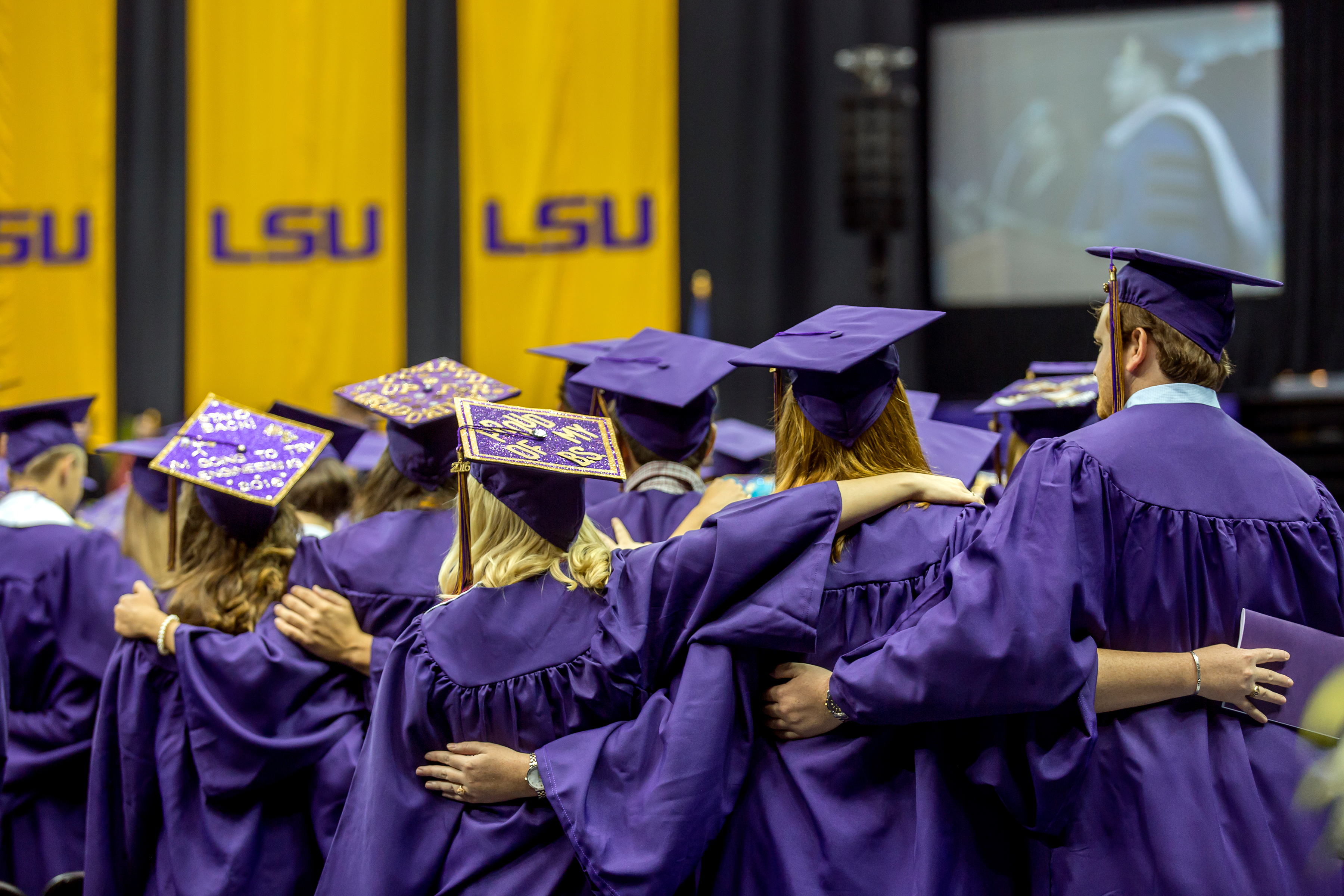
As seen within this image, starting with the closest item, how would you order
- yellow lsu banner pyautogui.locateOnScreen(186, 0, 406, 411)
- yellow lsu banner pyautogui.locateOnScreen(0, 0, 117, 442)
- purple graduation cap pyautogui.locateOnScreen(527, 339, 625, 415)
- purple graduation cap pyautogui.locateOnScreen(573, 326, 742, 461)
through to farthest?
purple graduation cap pyautogui.locateOnScreen(573, 326, 742, 461)
purple graduation cap pyautogui.locateOnScreen(527, 339, 625, 415)
yellow lsu banner pyautogui.locateOnScreen(186, 0, 406, 411)
yellow lsu banner pyautogui.locateOnScreen(0, 0, 117, 442)

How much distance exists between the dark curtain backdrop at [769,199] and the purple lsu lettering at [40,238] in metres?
0.45

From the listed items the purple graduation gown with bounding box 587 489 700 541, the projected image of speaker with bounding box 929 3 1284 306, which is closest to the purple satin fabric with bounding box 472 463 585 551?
the purple graduation gown with bounding box 587 489 700 541

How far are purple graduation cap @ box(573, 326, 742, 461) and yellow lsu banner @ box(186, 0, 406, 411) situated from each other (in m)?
7.59

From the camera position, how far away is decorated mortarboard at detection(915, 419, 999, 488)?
8.20ft

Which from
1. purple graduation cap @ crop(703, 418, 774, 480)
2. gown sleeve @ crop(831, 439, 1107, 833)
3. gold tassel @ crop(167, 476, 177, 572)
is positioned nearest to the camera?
gown sleeve @ crop(831, 439, 1107, 833)

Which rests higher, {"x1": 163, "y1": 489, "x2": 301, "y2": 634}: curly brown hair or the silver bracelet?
{"x1": 163, "y1": 489, "x2": 301, "y2": 634}: curly brown hair

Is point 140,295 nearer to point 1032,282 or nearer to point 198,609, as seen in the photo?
point 1032,282

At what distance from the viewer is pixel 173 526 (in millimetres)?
2662

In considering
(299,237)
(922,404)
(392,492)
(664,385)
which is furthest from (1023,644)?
(299,237)

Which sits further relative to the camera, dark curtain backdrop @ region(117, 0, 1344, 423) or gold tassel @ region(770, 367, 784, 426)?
dark curtain backdrop @ region(117, 0, 1344, 423)

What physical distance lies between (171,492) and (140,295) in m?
8.39

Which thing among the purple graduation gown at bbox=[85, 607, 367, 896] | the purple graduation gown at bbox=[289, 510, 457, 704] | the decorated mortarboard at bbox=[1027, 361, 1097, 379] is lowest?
the purple graduation gown at bbox=[85, 607, 367, 896]

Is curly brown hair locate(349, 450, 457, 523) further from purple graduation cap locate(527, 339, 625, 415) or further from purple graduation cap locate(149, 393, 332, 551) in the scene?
purple graduation cap locate(527, 339, 625, 415)

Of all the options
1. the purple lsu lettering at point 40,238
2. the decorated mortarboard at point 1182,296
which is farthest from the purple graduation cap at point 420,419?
the purple lsu lettering at point 40,238
